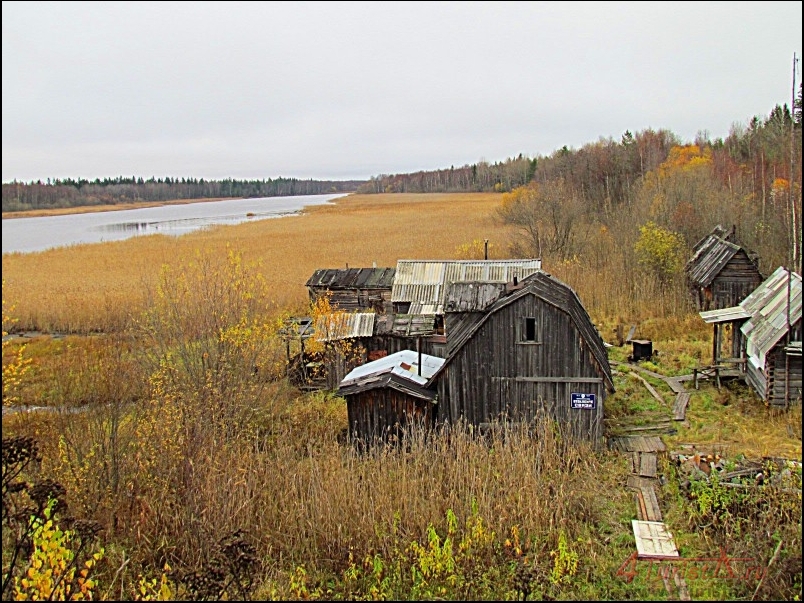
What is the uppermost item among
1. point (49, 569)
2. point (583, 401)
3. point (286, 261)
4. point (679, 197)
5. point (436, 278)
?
point (679, 197)

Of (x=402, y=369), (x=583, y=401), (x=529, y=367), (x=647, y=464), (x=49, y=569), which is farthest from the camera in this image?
(x=402, y=369)

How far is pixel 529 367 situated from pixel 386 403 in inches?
136

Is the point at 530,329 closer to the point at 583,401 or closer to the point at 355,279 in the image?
the point at 583,401

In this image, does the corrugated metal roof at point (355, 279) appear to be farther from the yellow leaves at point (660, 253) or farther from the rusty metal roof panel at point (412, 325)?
the yellow leaves at point (660, 253)

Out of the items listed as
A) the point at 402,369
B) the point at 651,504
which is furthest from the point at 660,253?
the point at 651,504

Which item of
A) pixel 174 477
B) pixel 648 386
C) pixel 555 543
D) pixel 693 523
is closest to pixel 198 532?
pixel 174 477

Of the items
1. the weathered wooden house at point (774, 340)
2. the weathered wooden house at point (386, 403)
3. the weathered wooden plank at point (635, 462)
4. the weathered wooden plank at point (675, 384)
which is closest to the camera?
the weathered wooden plank at point (635, 462)

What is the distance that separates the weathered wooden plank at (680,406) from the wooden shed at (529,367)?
284 centimetres

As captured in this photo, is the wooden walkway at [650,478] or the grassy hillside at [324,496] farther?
the wooden walkway at [650,478]

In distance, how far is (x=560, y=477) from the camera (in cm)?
1155

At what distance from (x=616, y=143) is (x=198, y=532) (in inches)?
2283

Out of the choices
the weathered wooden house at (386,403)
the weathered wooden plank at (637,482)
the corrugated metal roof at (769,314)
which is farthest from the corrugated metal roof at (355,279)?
the weathered wooden plank at (637,482)

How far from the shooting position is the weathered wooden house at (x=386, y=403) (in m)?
14.8

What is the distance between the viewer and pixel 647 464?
1316 cm
